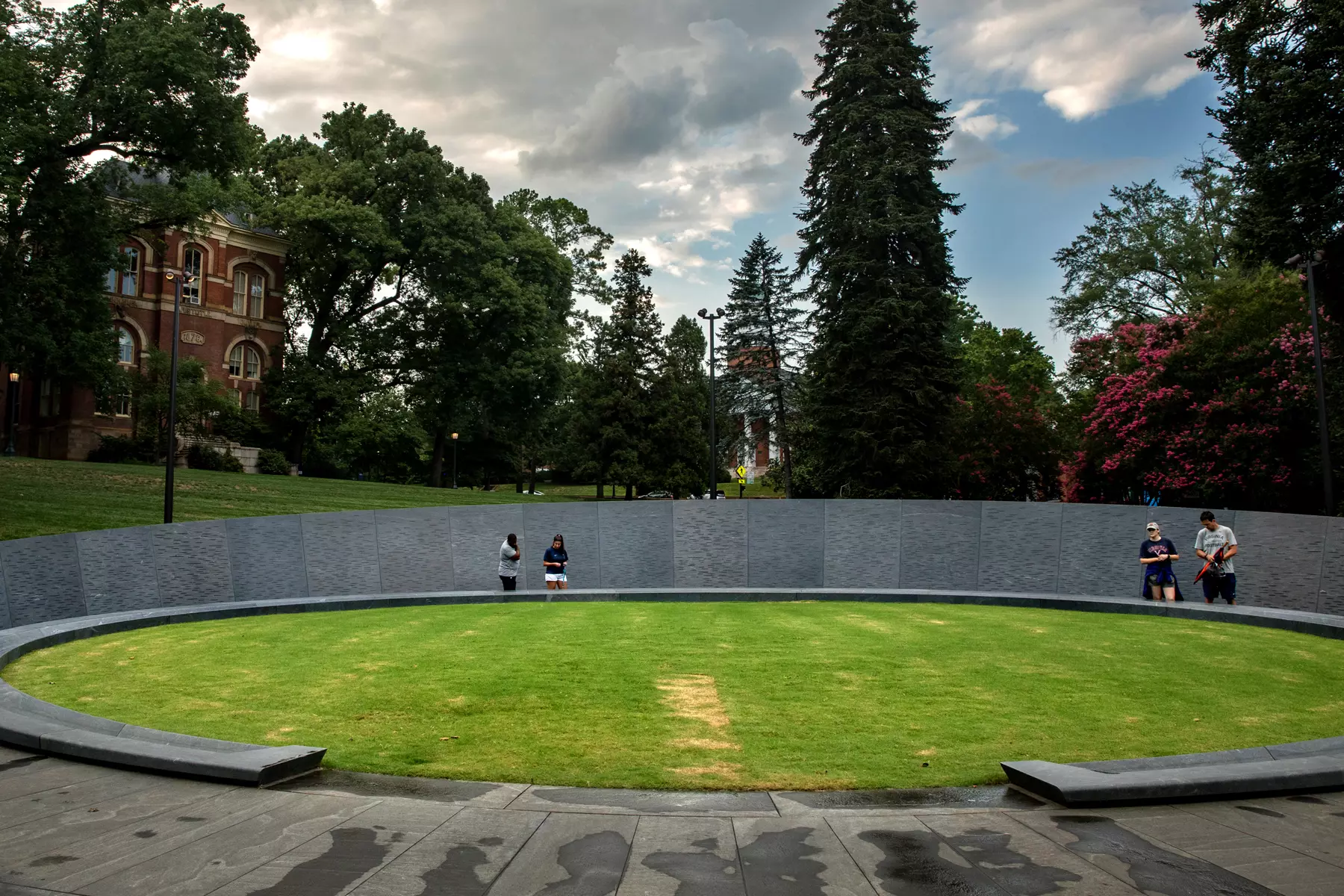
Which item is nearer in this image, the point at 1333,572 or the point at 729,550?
the point at 1333,572

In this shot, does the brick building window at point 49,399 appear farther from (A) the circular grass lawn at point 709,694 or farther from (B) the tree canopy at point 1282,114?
(B) the tree canopy at point 1282,114

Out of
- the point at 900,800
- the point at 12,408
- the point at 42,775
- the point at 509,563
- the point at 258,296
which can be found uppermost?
the point at 258,296

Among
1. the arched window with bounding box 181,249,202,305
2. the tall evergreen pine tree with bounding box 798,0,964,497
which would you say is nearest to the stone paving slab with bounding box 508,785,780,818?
the tall evergreen pine tree with bounding box 798,0,964,497

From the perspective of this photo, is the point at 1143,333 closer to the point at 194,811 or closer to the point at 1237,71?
the point at 1237,71

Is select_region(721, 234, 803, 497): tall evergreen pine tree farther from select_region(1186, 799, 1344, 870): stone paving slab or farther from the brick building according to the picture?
select_region(1186, 799, 1344, 870): stone paving slab

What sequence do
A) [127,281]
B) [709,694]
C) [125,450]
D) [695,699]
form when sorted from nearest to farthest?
[695,699]
[709,694]
[125,450]
[127,281]

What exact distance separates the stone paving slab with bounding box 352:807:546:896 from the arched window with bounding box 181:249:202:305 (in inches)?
1952

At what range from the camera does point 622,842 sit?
4.43 metres

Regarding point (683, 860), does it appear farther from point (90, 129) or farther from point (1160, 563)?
point (90, 129)

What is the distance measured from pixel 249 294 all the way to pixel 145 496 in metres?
25.0

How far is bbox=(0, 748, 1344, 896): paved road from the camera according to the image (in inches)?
155

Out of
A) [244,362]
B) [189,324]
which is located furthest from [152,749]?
[244,362]

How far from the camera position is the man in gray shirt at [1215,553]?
15.2 m

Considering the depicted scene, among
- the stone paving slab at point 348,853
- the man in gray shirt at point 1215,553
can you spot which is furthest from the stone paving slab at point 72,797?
the man in gray shirt at point 1215,553
